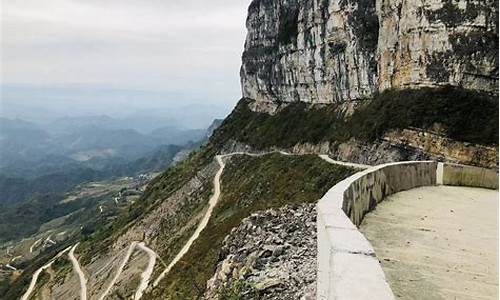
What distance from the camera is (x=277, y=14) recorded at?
9706 centimetres

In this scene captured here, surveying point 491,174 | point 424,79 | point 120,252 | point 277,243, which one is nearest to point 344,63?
point 424,79

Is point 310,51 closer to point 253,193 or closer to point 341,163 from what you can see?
point 253,193

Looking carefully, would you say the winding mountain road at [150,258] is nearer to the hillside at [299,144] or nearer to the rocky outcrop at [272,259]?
the hillside at [299,144]

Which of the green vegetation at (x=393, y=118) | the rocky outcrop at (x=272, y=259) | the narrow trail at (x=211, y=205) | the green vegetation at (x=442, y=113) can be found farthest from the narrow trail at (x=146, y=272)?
the rocky outcrop at (x=272, y=259)

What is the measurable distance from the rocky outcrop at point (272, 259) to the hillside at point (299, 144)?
4 cm

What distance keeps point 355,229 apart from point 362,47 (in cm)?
6214

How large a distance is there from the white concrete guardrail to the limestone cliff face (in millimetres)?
33794

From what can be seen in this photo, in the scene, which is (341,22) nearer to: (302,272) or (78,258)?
(78,258)

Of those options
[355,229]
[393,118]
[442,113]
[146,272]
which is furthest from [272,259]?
[146,272]

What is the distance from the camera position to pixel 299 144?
72688 mm

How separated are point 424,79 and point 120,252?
40532 mm

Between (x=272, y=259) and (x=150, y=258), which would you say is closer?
(x=272, y=259)

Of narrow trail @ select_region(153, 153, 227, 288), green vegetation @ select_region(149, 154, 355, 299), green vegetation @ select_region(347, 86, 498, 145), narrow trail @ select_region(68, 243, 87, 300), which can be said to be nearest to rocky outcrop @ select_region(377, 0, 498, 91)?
green vegetation @ select_region(347, 86, 498, 145)

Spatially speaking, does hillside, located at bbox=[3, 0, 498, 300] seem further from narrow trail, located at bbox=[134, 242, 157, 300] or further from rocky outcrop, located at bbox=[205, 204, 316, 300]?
narrow trail, located at bbox=[134, 242, 157, 300]
